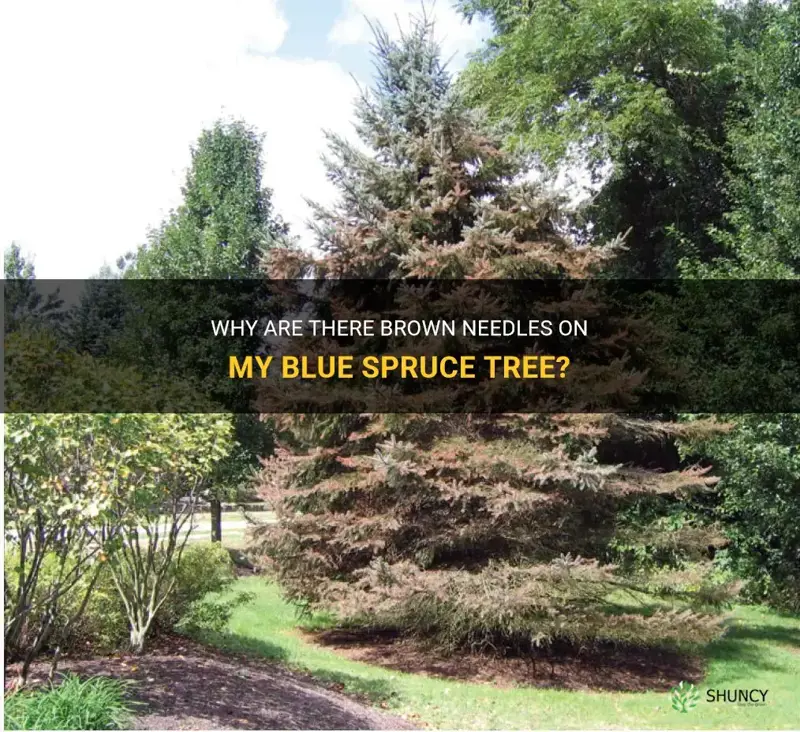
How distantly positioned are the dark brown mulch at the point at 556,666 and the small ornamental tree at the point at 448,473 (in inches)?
8.5

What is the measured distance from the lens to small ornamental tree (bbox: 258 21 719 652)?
22.3ft

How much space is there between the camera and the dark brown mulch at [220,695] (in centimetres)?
436

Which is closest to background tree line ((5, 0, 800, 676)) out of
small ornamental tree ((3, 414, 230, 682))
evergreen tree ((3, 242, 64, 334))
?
small ornamental tree ((3, 414, 230, 682))

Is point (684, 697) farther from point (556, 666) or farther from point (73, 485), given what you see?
point (73, 485)

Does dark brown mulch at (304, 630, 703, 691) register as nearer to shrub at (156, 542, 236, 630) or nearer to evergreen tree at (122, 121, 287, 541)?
shrub at (156, 542, 236, 630)

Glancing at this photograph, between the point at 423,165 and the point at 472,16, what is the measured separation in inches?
361

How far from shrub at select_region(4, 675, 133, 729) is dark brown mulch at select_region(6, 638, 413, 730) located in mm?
143

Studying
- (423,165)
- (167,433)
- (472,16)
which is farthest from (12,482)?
(472,16)

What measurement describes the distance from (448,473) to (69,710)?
155 inches

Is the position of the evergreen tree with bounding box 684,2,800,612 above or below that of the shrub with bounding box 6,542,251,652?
above

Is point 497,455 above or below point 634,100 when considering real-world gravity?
below

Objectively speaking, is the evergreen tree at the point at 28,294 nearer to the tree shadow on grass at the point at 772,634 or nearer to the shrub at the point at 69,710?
the shrub at the point at 69,710

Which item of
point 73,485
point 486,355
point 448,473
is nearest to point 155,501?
point 73,485

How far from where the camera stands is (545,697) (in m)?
6.53
